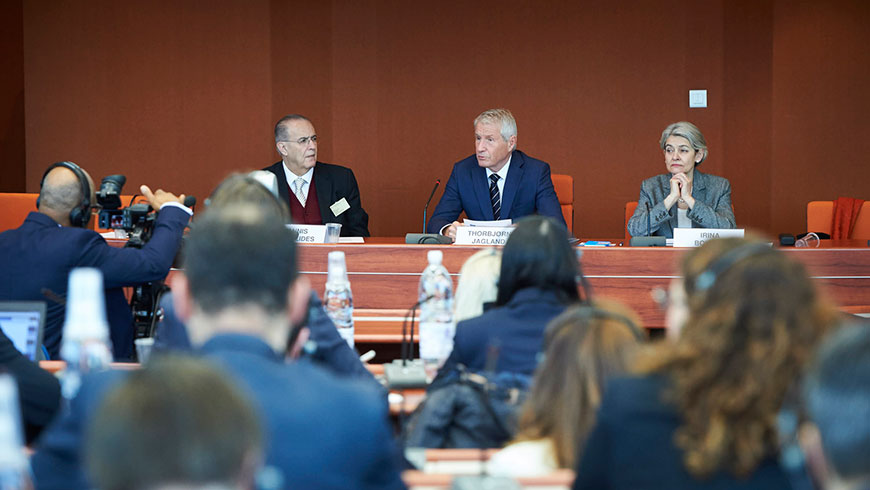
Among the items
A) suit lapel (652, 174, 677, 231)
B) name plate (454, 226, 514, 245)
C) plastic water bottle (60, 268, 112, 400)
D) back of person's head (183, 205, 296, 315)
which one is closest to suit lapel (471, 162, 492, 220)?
suit lapel (652, 174, 677, 231)

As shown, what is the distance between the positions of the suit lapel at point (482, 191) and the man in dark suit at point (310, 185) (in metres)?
0.66

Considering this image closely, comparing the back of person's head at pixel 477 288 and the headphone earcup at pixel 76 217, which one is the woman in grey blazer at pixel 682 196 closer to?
the back of person's head at pixel 477 288

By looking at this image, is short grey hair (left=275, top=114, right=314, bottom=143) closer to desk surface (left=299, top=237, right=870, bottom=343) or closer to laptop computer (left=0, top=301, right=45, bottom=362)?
desk surface (left=299, top=237, right=870, bottom=343)

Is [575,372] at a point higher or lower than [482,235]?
lower

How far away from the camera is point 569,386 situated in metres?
1.55

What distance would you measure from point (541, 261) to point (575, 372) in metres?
0.62

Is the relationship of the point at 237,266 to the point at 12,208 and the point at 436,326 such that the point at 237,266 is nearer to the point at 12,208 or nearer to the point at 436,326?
A: the point at 436,326

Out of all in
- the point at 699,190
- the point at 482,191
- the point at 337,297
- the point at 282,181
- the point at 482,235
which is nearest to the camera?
the point at 337,297

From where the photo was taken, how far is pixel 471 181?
5.13m

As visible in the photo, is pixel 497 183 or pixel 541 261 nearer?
pixel 541 261

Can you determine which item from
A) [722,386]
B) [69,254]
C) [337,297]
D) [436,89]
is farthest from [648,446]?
[436,89]

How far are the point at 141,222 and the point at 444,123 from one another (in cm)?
394

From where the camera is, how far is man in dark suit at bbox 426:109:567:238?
4984 millimetres

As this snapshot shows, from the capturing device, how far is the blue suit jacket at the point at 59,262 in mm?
3084
